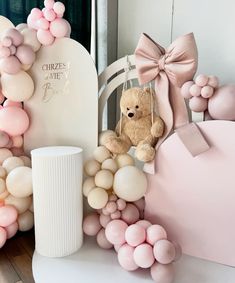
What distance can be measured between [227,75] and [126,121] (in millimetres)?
325

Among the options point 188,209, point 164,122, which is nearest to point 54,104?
point 164,122

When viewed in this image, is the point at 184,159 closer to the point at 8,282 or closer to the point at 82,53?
the point at 82,53

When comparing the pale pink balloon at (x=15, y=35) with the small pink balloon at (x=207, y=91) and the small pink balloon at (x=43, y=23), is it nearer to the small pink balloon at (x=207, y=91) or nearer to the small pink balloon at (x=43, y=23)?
the small pink balloon at (x=43, y=23)

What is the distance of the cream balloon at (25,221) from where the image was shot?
3.12 ft

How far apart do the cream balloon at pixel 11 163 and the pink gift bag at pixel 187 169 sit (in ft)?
1.34

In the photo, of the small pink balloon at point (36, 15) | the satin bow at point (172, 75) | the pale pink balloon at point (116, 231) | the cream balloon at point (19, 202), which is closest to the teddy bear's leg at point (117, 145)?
the satin bow at point (172, 75)

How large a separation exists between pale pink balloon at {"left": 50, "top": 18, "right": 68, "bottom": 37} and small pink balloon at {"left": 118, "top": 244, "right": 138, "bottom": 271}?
66cm

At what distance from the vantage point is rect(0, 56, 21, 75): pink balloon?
882 millimetres

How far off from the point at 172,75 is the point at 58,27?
0.39 metres

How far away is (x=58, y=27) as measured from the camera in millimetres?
917

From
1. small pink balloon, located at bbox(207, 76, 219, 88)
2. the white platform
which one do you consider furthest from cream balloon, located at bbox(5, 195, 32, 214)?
small pink balloon, located at bbox(207, 76, 219, 88)

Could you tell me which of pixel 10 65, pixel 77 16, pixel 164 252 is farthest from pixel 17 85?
pixel 164 252

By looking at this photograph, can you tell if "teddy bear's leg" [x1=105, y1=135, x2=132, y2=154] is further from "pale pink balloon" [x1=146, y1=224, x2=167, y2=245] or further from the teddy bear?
"pale pink balloon" [x1=146, y1=224, x2=167, y2=245]

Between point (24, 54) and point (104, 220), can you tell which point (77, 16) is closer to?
point (24, 54)
